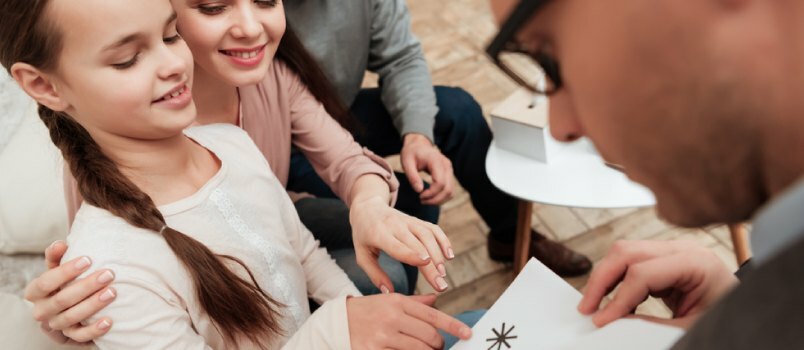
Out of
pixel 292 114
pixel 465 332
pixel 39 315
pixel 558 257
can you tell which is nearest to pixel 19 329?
pixel 39 315

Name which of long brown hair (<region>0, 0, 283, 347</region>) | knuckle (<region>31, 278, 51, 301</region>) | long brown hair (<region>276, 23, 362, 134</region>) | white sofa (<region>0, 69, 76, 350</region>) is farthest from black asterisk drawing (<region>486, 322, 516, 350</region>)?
white sofa (<region>0, 69, 76, 350</region>)

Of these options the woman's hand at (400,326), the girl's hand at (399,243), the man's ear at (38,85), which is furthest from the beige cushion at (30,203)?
the woman's hand at (400,326)

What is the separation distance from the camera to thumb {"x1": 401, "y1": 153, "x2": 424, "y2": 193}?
135 centimetres

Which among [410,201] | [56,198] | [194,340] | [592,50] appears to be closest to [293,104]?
[410,201]

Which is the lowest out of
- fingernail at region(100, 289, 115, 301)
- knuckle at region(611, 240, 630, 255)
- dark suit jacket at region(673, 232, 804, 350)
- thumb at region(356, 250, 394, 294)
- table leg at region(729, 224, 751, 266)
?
table leg at region(729, 224, 751, 266)

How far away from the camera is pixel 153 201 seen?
0.89 metres

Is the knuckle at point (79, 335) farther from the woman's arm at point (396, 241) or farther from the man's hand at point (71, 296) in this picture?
the woman's arm at point (396, 241)

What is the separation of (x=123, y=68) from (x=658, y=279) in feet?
2.32

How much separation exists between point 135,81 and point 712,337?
717 millimetres

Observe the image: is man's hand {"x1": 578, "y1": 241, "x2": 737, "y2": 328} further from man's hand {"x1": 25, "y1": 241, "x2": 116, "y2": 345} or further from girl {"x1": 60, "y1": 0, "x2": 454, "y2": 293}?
man's hand {"x1": 25, "y1": 241, "x2": 116, "y2": 345}

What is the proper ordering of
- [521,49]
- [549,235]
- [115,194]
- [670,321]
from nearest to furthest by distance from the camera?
[521,49] < [670,321] < [115,194] < [549,235]

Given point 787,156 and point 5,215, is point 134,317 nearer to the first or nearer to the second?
point 5,215

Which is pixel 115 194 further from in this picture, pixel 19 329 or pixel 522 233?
pixel 522 233

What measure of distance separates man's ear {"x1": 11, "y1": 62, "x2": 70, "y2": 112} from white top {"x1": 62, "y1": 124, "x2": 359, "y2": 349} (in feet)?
0.47
